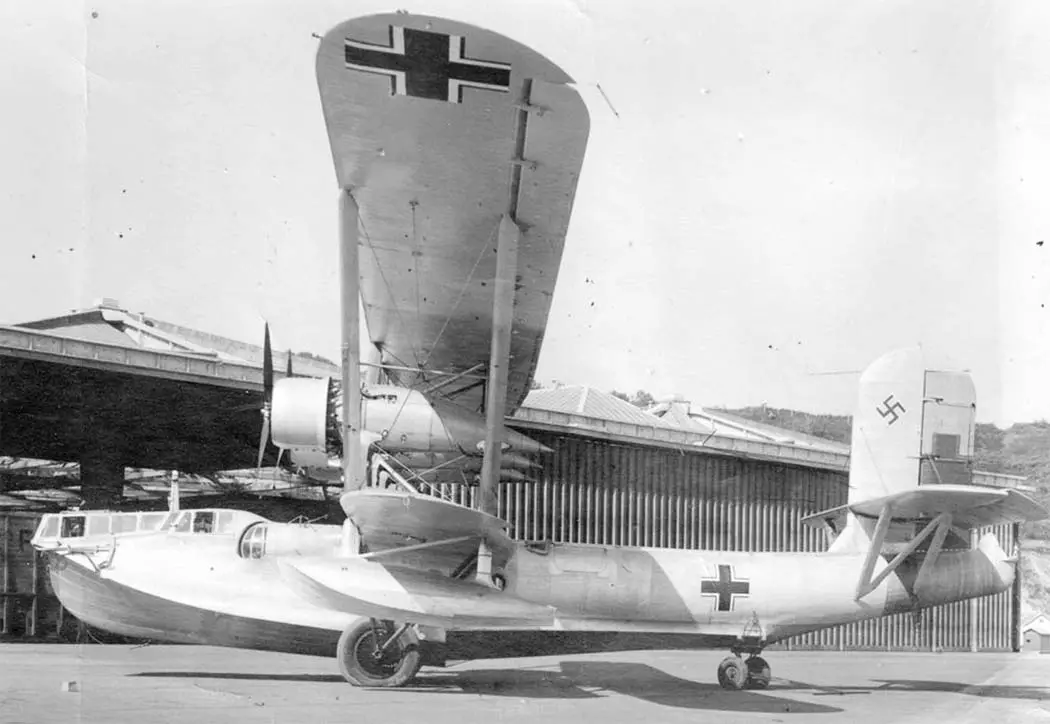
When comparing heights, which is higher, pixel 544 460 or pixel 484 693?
pixel 544 460

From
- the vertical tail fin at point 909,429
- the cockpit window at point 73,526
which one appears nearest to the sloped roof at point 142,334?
the cockpit window at point 73,526

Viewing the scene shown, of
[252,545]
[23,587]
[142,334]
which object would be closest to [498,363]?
[252,545]

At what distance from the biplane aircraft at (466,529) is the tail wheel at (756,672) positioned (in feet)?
0.08

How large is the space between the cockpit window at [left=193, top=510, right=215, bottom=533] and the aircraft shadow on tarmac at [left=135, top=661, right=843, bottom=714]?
5.53 ft

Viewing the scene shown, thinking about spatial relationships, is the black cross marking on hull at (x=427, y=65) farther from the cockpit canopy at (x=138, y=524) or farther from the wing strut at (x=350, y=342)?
the cockpit canopy at (x=138, y=524)

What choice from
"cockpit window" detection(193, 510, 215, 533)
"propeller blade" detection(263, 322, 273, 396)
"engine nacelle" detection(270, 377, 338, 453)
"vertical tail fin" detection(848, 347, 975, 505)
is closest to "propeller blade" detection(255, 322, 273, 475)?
"propeller blade" detection(263, 322, 273, 396)

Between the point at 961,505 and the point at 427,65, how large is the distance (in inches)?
279

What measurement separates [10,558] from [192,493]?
219 inches

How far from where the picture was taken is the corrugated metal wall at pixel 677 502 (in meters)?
19.9

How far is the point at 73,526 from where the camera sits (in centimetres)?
1212

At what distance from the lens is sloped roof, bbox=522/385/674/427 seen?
2470 centimetres

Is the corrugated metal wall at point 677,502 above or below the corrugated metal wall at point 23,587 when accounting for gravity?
above

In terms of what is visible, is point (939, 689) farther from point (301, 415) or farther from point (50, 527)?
point (50, 527)

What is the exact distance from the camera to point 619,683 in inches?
455
